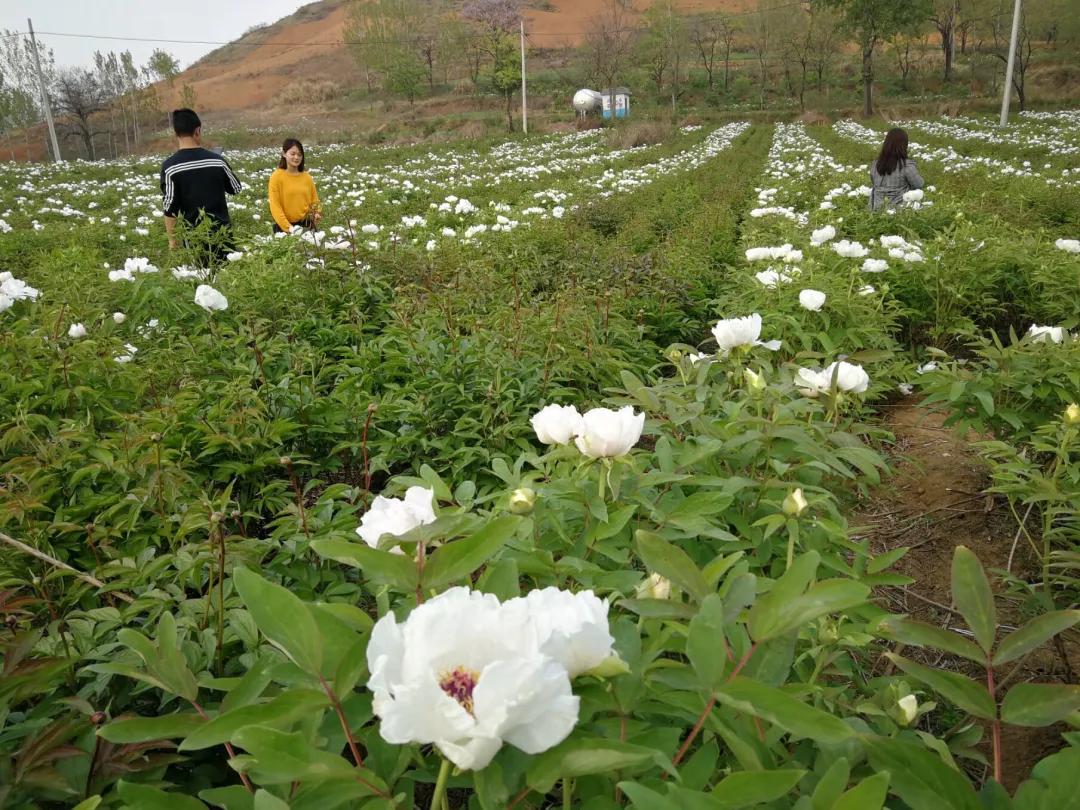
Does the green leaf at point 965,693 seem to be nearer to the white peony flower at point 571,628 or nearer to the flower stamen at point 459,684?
the white peony flower at point 571,628

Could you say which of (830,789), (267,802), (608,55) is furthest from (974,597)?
(608,55)

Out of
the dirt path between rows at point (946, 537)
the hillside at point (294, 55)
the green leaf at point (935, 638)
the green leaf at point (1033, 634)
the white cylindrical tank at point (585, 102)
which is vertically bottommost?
the dirt path between rows at point (946, 537)

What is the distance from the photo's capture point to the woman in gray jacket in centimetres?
647

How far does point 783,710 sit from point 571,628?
0.24 m

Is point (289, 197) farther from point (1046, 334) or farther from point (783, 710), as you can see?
point (783, 710)

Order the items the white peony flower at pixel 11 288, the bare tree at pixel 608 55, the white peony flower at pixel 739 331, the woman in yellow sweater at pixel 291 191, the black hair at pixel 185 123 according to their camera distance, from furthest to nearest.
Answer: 1. the bare tree at pixel 608 55
2. the woman in yellow sweater at pixel 291 191
3. the black hair at pixel 185 123
4. the white peony flower at pixel 11 288
5. the white peony flower at pixel 739 331

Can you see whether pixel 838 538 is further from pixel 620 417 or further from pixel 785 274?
pixel 785 274

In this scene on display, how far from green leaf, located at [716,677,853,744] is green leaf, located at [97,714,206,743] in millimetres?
579

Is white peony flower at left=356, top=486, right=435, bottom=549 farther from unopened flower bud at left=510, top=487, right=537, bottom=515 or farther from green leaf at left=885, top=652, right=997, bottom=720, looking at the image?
green leaf at left=885, top=652, right=997, bottom=720

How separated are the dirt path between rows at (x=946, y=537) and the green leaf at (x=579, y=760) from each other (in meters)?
1.42

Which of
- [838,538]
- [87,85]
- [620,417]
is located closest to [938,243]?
[838,538]

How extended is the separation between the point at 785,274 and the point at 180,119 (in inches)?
163

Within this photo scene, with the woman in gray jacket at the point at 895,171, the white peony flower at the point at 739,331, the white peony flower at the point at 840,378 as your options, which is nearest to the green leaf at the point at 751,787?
the white peony flower at the point at 840,378

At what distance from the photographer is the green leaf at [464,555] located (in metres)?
0.77
